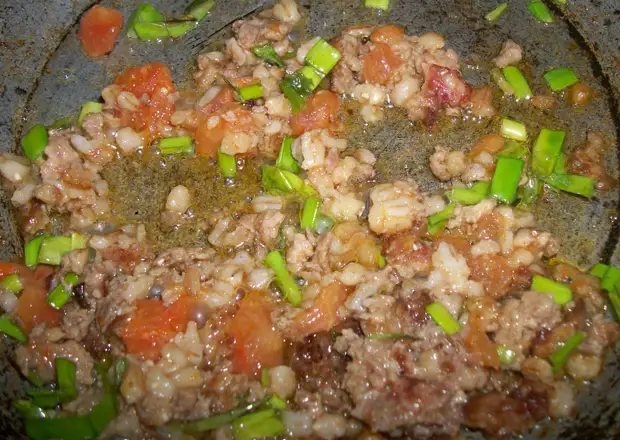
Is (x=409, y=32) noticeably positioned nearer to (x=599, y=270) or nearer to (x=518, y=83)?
(x=518, y=83)

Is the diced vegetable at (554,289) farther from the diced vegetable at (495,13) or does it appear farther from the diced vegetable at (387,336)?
the diced vegetable at (495,13)

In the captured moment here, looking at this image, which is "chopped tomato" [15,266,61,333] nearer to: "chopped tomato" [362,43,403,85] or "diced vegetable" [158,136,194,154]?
"diced vegetable" [158,136,194,154]

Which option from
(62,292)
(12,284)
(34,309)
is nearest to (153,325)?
(62,292)

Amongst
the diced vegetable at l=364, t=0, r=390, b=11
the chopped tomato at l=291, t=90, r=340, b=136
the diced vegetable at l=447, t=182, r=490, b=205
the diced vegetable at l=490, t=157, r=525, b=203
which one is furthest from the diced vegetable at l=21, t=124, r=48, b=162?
the diced vegetable at l=490, t=157, r=525, b=203

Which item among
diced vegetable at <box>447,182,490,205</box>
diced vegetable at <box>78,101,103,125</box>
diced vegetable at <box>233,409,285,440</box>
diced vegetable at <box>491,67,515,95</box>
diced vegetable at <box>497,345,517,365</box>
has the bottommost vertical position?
diced vegetable at <box>233,409,285,440</box>

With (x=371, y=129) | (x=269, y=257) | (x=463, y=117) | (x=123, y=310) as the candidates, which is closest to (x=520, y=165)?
(x=463, y=117)

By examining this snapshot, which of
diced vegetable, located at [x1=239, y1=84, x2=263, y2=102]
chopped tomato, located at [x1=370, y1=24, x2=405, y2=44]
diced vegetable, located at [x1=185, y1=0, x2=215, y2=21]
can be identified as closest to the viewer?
diced vegetable, located at [x1=239, y1=84, x2=263, y2=102]

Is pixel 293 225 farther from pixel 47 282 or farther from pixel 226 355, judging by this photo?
pixel 47 282
